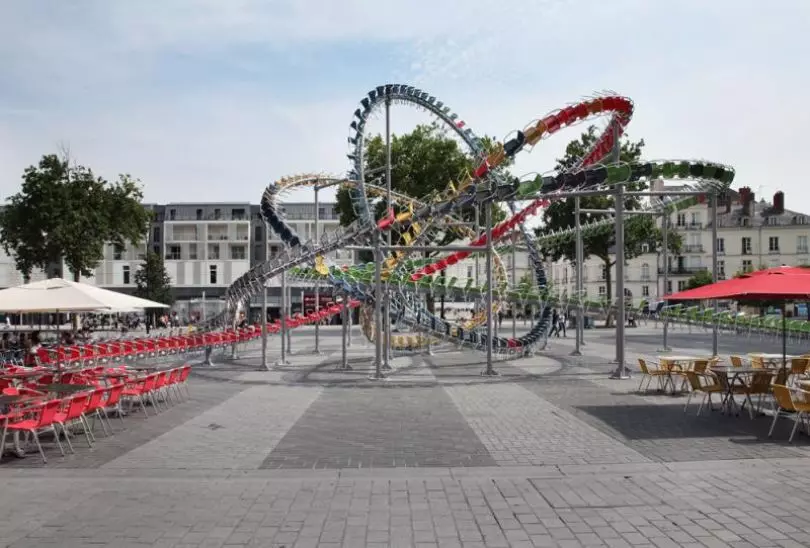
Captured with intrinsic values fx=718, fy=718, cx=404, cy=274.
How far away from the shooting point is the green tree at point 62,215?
38.9 m

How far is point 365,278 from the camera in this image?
25.3 metres

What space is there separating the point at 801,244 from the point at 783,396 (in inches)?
3094

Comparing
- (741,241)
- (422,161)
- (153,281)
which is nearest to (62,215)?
(422,161)

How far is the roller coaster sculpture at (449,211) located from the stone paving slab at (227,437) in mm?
Answer: 7417

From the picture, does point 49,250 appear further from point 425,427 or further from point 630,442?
point 630,442

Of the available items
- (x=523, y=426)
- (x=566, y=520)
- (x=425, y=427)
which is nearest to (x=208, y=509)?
(x=566, y=520)

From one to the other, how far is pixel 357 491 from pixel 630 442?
14.8 ft

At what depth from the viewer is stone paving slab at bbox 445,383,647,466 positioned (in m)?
9.48

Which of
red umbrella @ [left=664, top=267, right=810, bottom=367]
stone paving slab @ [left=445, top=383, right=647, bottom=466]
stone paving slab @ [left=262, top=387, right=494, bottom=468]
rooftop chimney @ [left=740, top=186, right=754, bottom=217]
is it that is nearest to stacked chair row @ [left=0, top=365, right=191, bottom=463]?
stone paving slab @ [left=262, top=387, right=494, bottom=468]

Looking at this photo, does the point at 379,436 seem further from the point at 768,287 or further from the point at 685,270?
the point at 685,270

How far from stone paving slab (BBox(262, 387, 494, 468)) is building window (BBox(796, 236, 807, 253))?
252 feet

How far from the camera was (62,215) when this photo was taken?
39.1 meters

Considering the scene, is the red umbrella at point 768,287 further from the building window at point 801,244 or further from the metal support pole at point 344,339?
the building window at point 801,244

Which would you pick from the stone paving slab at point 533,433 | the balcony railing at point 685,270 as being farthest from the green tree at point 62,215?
the balcony railing at point 685,270
